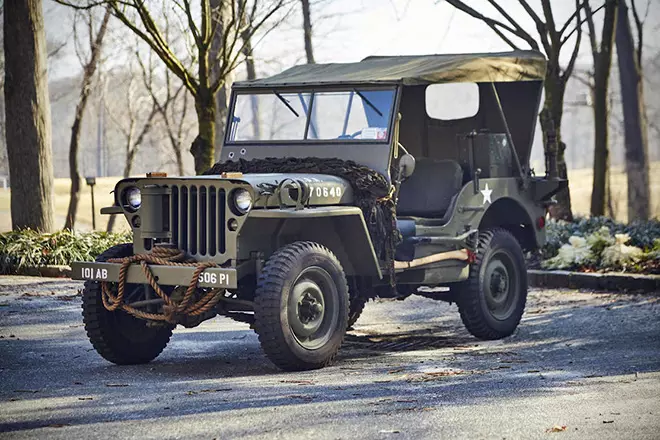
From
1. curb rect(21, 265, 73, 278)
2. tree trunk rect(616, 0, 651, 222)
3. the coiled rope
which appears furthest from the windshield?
tree trunk rect(616, 0, 651, 222)

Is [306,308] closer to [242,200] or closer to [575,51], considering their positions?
[242,200]

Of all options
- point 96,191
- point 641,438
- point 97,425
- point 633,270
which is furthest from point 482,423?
point 96,191

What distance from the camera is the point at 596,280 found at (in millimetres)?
13781

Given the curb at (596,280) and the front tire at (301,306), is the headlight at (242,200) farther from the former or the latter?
the curb at (596,280)

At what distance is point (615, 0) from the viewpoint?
18.8 metres

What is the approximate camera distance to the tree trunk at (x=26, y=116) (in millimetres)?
17234

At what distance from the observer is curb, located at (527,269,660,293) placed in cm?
1317

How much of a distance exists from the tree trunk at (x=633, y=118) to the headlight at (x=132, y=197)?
19450 millimetres

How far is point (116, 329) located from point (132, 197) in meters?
1.01

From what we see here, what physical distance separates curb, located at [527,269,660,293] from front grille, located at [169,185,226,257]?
661 centimetres

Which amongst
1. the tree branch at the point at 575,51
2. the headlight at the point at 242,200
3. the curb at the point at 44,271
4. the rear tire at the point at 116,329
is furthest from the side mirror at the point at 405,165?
the tree branch at the point at 575,51

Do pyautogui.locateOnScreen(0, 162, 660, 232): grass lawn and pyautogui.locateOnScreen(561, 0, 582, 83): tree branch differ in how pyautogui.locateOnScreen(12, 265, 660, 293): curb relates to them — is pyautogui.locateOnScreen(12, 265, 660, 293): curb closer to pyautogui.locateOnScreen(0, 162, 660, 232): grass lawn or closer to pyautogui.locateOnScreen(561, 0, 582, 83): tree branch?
pyautogui.locateOnScreen(561, 0, 582, 83): tree branch

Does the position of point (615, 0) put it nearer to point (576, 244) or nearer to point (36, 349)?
point (576, 244)

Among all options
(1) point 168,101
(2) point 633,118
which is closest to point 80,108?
(1) point 168,101
